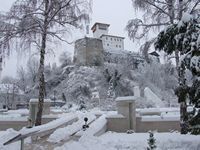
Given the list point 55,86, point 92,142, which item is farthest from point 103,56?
point 92,142

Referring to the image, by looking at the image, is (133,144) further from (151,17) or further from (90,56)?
(90,56)

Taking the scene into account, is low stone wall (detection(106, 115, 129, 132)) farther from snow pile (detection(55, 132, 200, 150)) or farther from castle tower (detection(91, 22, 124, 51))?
castle tower (detection(91, 22, 124, 51))

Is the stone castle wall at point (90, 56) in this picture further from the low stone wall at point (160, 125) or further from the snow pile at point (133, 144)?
the snow pile at point (133, 144)

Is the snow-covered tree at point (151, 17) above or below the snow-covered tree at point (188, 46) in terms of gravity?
above

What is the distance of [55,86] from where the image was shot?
173 feet

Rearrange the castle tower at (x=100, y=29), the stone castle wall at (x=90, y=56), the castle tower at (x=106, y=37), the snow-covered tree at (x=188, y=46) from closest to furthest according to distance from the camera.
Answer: the snow-covered tree at (x=188, y=46), the stone castle wall at (x=90, y=56), the castle tower at (x=106, y=37), the castle tower at (x=100, y=29)

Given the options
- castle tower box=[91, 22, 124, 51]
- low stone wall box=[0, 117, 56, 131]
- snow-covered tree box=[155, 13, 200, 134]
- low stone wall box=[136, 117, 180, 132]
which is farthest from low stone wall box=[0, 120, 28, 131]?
castle tower box=[91, 22, 124, 51]

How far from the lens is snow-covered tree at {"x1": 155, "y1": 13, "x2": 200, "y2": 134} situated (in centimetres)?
496

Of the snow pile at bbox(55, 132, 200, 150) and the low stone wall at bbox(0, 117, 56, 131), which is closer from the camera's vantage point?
the snow pile at bbox(55, 132, 200, 150)

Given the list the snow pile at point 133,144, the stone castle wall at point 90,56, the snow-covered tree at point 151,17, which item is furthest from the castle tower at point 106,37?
the snow pile at point 133,144

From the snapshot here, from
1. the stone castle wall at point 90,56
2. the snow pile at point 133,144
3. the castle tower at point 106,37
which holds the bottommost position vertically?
the snow pile at point 133,144

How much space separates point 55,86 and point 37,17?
43.6 m

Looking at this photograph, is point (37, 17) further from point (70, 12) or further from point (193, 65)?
point (193, 65)

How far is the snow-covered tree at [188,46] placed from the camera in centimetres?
496
